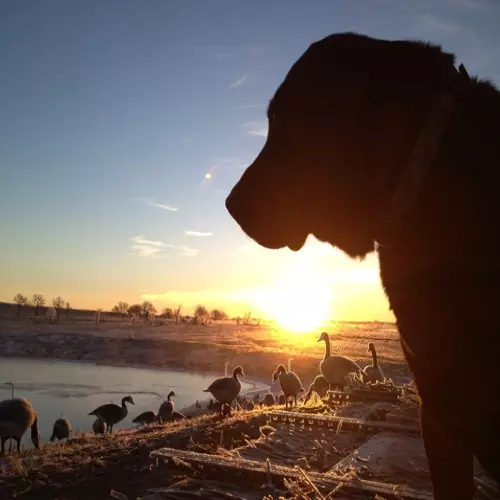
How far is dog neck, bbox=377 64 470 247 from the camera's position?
1.90 metres

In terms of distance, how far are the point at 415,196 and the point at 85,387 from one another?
35.1m

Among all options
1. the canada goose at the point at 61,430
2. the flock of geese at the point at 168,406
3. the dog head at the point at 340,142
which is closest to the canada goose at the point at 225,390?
the flock of geese at the point at 168,406

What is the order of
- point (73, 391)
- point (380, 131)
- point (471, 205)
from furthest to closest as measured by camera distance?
point (73, 391) → point (380, 131) → point (471, 205)

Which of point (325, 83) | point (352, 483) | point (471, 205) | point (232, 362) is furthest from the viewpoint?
point (232, 362)

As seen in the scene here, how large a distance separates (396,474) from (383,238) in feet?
12.1

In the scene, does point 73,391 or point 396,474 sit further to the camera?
point 73,391

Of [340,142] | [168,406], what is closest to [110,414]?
[168,406]

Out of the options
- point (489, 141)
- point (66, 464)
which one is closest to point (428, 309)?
point (489, 141)

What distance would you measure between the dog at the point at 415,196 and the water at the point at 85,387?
17.9 m

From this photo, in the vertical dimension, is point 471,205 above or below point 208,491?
above

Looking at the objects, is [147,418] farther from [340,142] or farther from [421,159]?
[421,159]

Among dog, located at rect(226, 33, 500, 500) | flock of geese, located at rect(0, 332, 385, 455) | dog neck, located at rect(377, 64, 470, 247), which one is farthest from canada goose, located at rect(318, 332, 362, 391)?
dog neck, located at rect(377, 64, 470, 247)

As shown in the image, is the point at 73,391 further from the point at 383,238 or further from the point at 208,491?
the point at 383,238

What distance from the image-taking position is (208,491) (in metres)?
4.15
